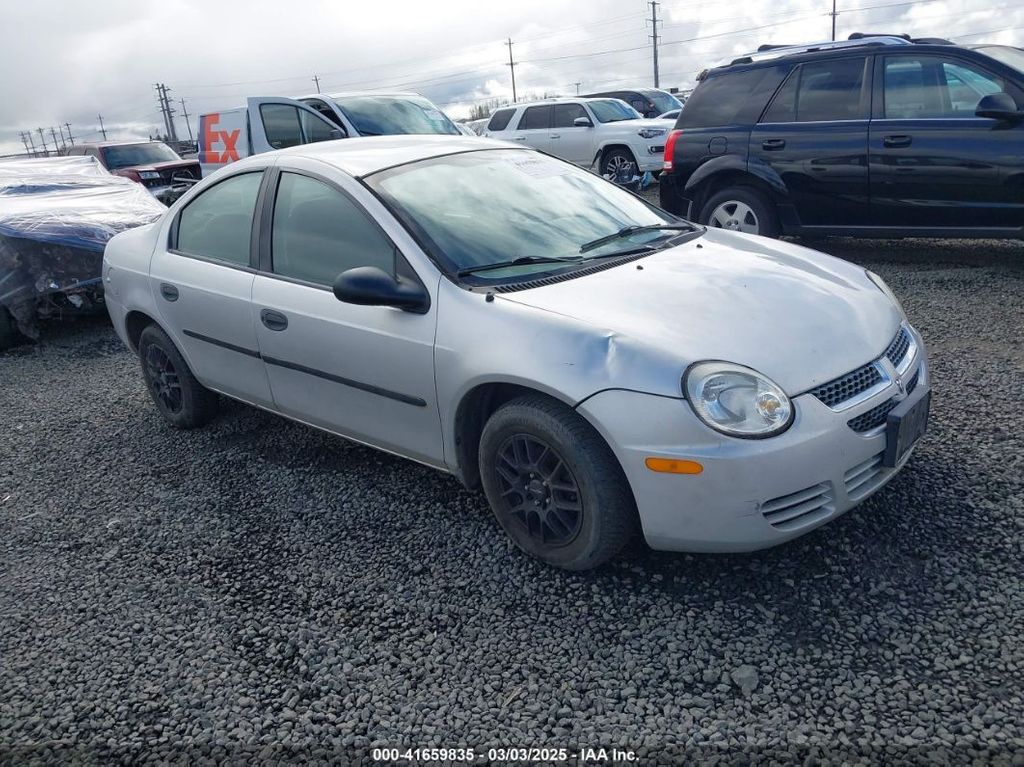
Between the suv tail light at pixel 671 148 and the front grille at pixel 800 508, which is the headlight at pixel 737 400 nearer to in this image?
the front grille at pixel 800 508

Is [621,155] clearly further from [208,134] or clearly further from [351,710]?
[351,710]

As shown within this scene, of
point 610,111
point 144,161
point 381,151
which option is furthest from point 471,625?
point 144,161

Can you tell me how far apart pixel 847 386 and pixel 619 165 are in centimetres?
1165

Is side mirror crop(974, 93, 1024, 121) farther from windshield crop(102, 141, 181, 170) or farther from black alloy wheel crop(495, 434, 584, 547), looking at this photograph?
windshield crop(102, 141, 181, 170)

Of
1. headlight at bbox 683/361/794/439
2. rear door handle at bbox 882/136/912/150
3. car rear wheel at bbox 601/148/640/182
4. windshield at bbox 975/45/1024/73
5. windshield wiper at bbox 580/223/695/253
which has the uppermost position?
windshield at bbox 975/45/1024/73

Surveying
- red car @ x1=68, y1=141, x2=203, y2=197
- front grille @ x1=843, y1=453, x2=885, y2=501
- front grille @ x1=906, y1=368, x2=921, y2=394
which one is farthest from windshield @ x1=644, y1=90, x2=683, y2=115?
front grille @ x1=843, y1=453, x2=885, y2=501

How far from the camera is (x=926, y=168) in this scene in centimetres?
635

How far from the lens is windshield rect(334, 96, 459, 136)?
10.3 m

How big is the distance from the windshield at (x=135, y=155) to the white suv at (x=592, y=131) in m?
6.50

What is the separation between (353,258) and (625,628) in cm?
183

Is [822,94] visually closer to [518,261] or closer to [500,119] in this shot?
[518,261]

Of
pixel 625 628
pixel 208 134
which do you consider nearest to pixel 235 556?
pixel 625 628

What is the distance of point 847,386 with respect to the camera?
2688mm

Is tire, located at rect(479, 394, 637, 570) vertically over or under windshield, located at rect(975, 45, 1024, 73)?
under
